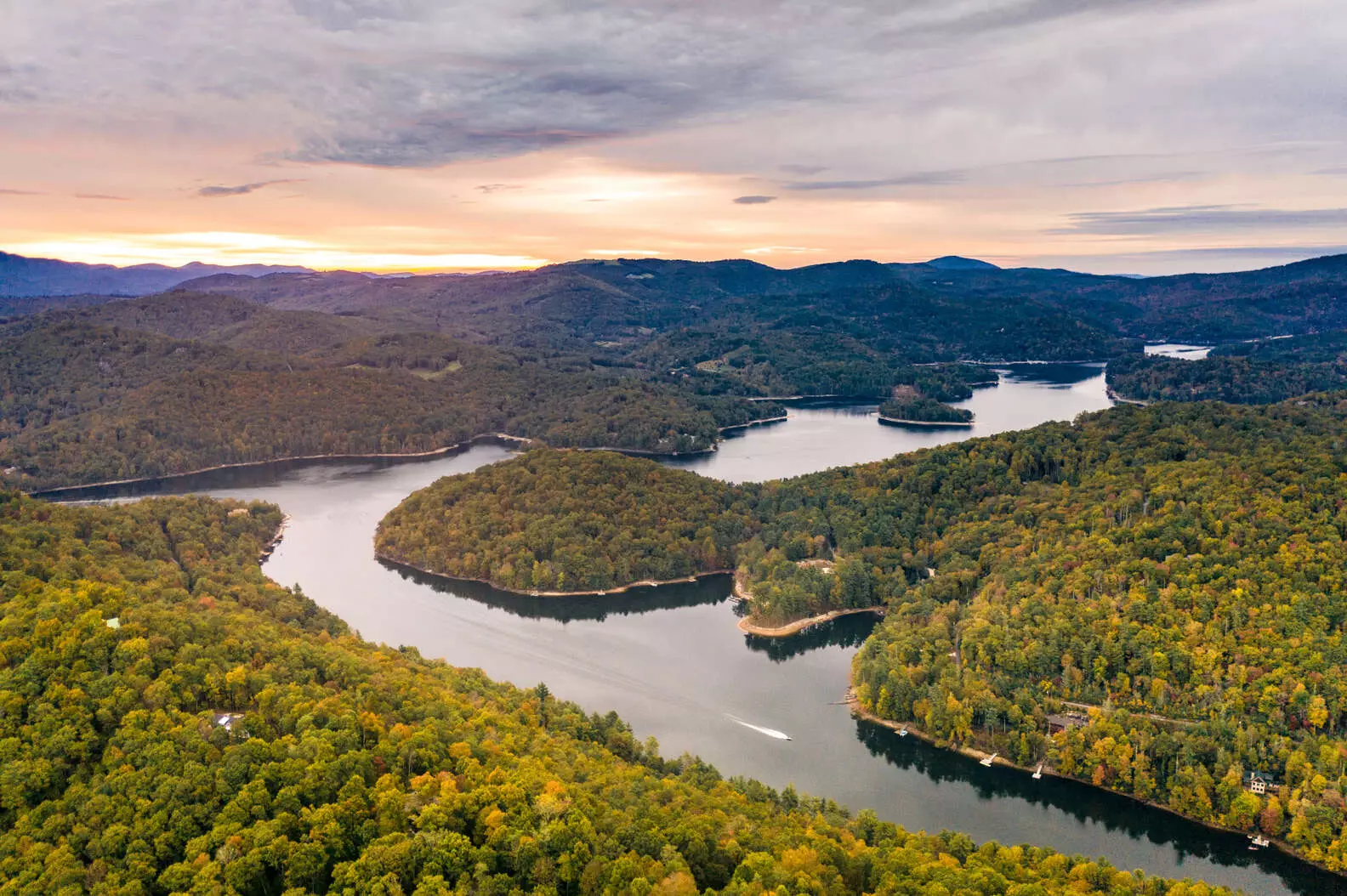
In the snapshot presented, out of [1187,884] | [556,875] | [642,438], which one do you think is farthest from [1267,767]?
[642,438]

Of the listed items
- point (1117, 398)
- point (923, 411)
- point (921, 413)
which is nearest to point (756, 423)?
point (921, 413)

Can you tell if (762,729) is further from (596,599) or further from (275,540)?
(275,540)

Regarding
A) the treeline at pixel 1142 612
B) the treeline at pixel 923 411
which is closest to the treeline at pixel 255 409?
the treeline at pixel 923 411

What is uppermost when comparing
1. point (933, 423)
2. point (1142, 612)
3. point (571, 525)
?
point (1142, 612)

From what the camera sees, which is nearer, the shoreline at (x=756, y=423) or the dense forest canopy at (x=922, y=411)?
the shoreline at (x=756, y=423)

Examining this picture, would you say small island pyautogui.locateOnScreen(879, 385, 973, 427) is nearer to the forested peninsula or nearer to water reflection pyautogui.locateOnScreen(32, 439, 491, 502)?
the forested peninsula

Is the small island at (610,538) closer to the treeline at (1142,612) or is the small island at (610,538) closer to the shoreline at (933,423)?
the treeline at (1142,612)

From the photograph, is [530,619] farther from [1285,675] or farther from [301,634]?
[1285,675]
